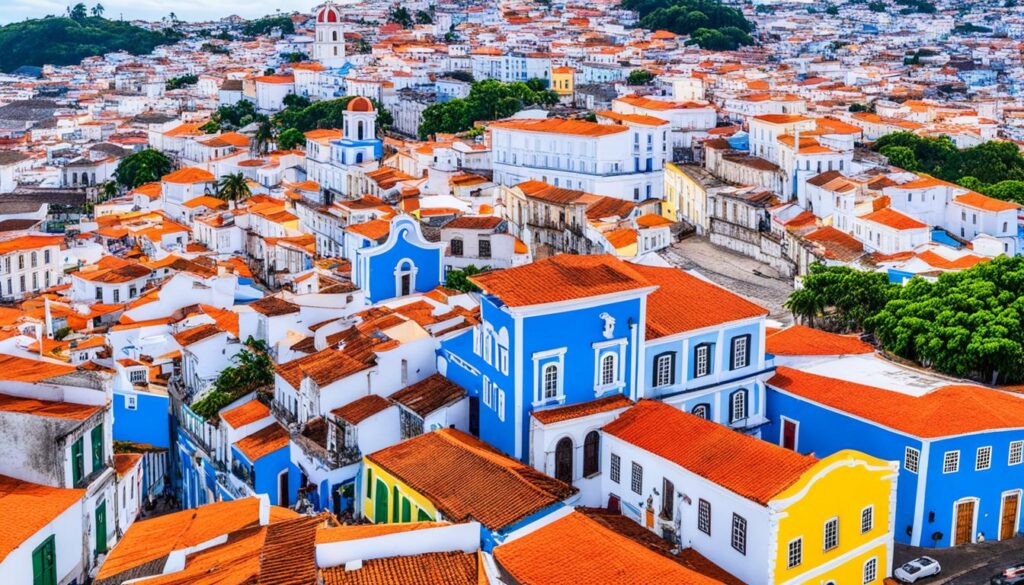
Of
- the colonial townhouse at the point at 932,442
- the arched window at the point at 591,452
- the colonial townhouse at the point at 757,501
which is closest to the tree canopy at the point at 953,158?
the colonial townhouse at the point at 932,442

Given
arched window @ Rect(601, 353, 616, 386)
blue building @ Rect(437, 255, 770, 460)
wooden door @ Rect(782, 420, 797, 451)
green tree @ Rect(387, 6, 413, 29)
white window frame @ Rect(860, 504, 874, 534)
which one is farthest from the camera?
green tree @ Rect(387, 6, 413, 29)

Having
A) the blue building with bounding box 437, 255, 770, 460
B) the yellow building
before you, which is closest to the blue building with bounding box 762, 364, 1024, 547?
the blue building with bounding box 437, 255, 770, 460

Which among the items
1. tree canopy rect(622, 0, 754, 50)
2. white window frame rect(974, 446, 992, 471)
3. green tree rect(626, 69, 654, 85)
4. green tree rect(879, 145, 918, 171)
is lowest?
white window frame rect(974, 446, 992, 471)

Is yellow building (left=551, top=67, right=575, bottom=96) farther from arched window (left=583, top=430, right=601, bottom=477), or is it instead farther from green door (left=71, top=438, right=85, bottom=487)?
green door (left=71, top=438, right=85, bottom=487)

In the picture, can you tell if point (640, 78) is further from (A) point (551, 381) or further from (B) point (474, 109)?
(A) point (551, 381)

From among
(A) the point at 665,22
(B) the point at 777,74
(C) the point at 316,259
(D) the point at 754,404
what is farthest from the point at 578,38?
(D) the point at 754,404

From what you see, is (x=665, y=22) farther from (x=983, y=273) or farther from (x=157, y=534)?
(x=157, y=534)

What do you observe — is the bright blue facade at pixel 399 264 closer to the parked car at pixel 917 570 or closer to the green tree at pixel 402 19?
the parked car at pixel 917 570
